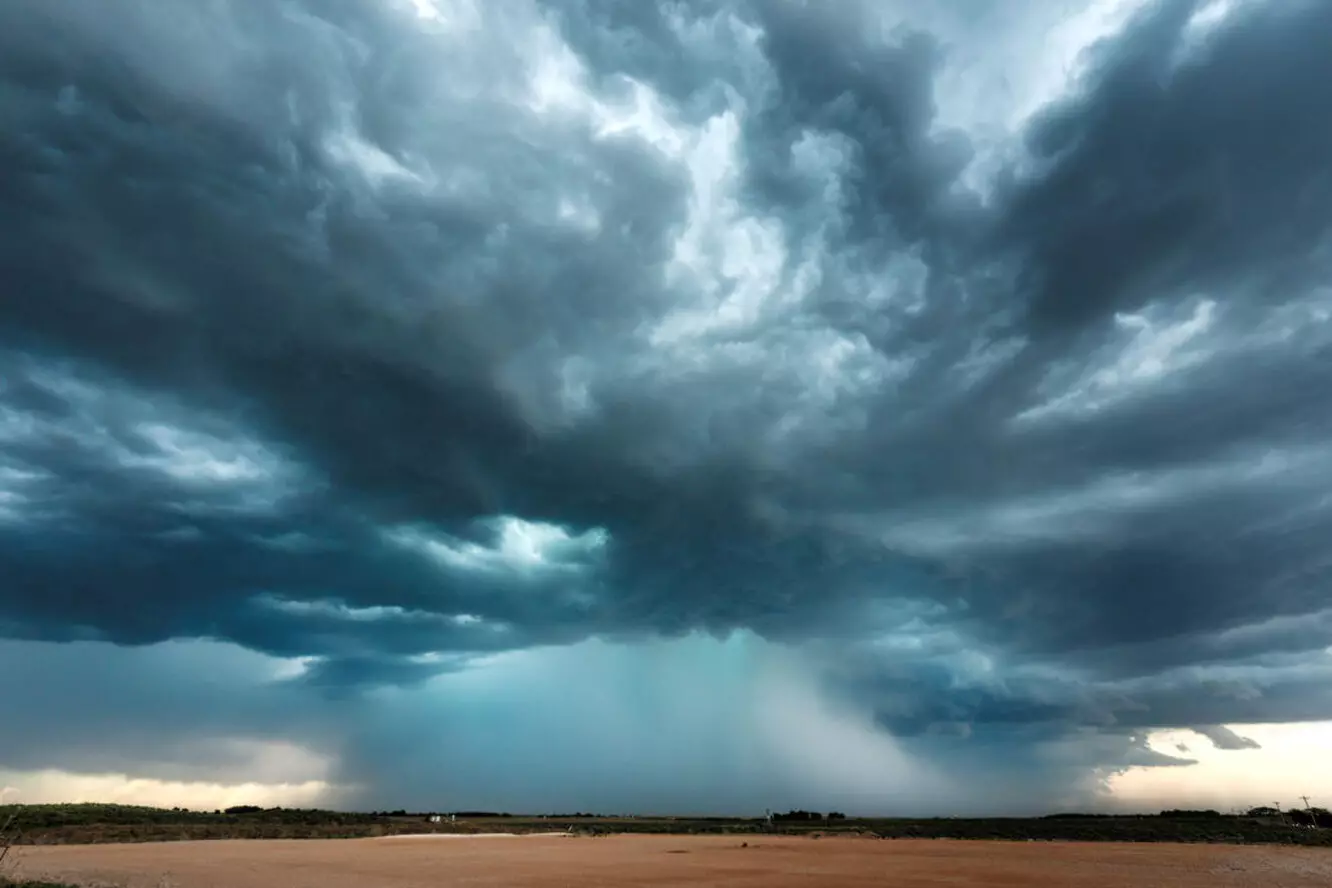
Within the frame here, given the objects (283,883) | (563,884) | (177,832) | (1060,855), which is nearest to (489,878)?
(563,884)

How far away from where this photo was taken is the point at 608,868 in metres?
54.8

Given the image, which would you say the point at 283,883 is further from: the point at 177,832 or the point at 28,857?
the point at 177,832

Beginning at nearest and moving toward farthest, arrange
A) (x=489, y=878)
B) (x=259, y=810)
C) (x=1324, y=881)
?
1. (x=489, y=878)
2. (x=1324, y=881)
3. (x=259, y=810)

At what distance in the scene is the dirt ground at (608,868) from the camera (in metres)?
44.3

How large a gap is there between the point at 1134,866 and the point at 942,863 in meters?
14.7

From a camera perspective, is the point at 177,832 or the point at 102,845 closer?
the point at 102,845

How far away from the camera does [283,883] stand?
1652 inches

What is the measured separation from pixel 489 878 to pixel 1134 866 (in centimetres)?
5072

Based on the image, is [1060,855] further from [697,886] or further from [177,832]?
[177,832]

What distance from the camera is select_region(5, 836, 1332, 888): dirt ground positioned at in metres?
44.3

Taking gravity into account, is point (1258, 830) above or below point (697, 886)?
above

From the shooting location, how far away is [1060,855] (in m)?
78.9

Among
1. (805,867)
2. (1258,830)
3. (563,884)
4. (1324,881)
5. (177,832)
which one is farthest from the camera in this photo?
(1258,830)

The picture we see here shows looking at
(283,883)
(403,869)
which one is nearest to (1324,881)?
(403,869)
